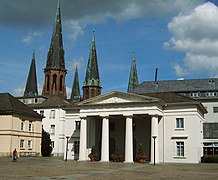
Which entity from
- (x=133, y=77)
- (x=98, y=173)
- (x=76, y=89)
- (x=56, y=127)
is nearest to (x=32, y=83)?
(x=76, y=89)

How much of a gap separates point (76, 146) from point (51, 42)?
217ft

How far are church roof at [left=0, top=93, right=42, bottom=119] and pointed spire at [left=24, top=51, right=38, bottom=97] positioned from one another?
50.1 m

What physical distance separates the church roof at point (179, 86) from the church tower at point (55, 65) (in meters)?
40.0

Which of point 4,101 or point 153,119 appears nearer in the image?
point 153,119

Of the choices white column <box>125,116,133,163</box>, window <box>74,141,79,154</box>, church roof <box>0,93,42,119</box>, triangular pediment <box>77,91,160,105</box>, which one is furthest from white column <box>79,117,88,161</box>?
church roof <box>0,93,42,119</box>

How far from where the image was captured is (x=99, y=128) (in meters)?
50.5

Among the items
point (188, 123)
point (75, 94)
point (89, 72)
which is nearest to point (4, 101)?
point (188, 123)

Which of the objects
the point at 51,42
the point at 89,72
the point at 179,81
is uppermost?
the point at 51,42

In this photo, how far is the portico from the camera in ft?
139

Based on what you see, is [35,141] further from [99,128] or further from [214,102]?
[214,102]

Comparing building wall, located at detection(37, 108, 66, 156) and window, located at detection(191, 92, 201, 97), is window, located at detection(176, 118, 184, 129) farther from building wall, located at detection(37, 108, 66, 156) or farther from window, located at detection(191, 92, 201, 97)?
building wall, located at detection(37, 108, 66, 156)

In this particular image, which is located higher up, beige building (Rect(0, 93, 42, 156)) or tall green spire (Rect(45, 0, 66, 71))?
tall green spire (Rect(45, 0, 66, 71))

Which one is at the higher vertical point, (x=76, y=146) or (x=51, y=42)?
(x=51, y=42)

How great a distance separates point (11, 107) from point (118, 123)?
16.8 metres
